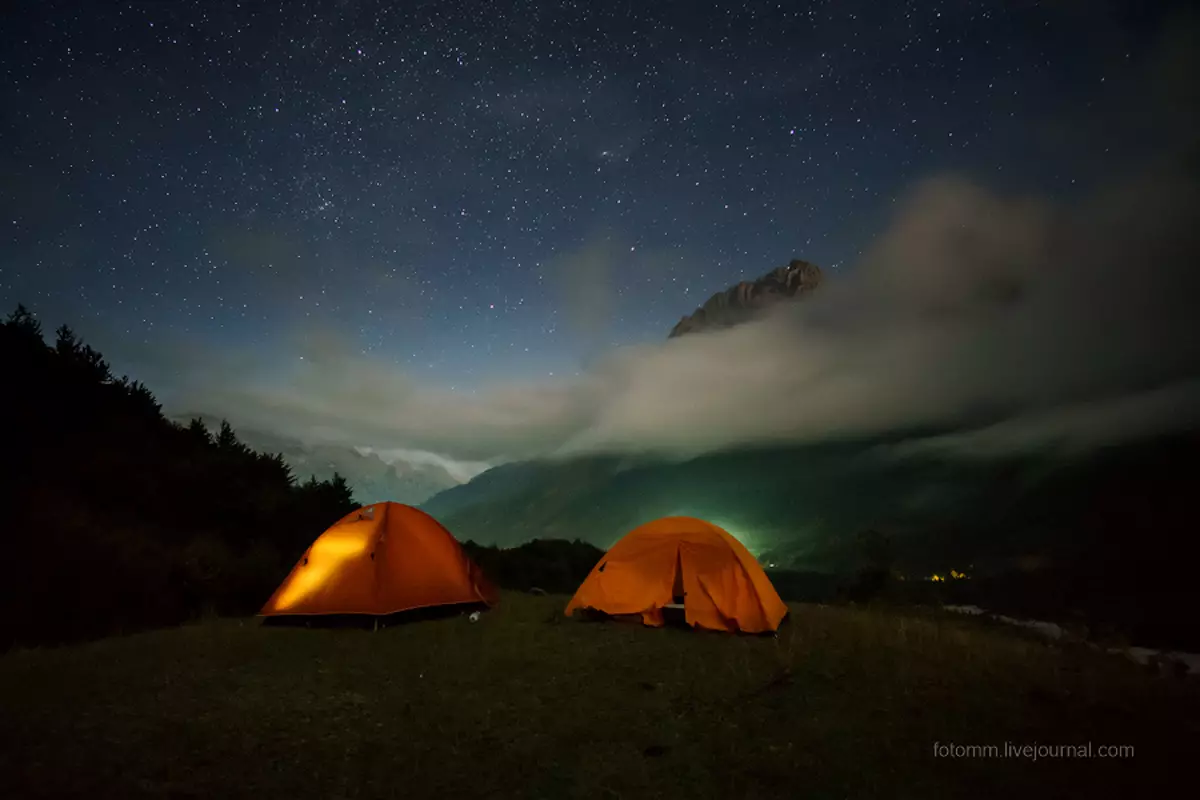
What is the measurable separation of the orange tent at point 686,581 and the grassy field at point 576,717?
0.58 metres

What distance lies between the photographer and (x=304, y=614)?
36.6 feet

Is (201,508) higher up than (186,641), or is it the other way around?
(201,508)

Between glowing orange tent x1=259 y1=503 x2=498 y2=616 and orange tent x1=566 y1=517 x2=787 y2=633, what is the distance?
282cm

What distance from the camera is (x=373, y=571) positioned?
37.0 feet

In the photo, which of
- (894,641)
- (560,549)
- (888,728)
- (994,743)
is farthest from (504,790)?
(560,549)

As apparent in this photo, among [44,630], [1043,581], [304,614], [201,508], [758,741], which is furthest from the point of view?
[1043,581]

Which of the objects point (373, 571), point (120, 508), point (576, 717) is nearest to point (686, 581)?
point (576, 717)

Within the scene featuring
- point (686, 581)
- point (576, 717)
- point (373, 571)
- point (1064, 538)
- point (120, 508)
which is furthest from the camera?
point (1064, 538)

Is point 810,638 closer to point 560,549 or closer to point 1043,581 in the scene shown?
point 560,549

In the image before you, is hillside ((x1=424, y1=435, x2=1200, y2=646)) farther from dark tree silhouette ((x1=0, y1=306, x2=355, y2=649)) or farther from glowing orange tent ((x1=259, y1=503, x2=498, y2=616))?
dark tree silhouette ((x1=0, y1=306, x2=355, y2=649))

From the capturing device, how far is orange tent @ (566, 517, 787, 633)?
1062cm

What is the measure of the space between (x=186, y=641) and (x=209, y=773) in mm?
6134

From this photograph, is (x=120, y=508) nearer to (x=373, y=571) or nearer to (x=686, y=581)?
(x=373, y=571)

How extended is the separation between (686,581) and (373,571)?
5717mm
